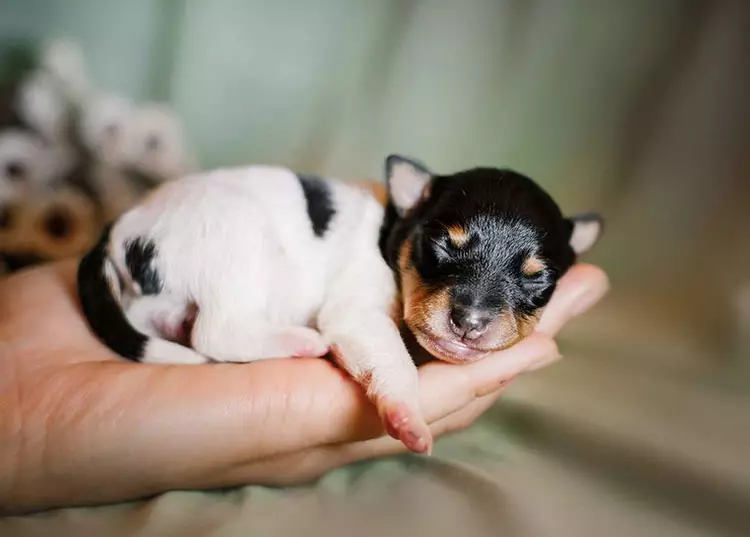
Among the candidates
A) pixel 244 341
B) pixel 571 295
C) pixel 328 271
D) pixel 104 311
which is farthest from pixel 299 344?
pixel 571 295

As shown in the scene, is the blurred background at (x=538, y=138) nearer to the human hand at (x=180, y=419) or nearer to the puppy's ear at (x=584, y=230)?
the human hand at (x=180, y=419)

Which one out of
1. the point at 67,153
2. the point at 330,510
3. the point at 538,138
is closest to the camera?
the point at 330,510

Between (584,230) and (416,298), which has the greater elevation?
(584,230)

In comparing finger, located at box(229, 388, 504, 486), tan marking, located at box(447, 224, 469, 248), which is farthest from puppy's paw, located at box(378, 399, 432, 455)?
tan marking, located at box(447, 224, 469, 248)

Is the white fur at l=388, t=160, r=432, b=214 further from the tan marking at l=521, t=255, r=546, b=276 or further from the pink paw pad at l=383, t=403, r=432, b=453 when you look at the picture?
the pink paw pad at l=383, t=403, r=432, b=453

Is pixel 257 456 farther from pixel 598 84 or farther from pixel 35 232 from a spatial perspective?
pixel 598 84

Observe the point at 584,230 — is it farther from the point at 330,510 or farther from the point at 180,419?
the point at 180,419

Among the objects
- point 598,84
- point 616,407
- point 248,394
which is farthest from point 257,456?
point 598,84
